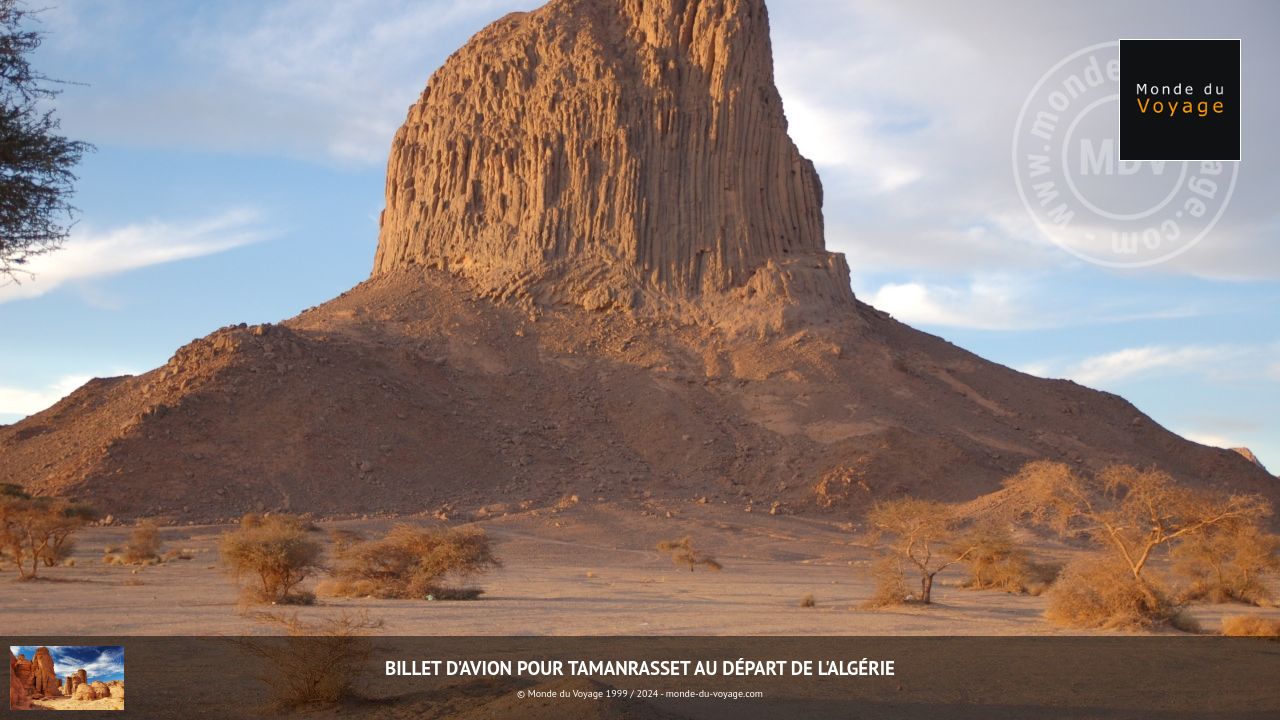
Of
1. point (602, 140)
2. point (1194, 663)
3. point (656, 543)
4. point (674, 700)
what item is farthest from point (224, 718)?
point (602, 140)

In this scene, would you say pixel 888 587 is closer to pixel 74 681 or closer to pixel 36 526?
pixel 74 681

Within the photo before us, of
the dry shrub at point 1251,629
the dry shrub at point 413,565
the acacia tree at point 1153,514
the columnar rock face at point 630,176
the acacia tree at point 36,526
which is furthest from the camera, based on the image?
the columnar rock face at point 630,176

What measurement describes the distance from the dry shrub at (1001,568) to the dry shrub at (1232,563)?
3.36m

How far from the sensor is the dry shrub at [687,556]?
120 feet

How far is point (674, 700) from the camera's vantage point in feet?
43.2

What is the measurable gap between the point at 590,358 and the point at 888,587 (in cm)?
3704

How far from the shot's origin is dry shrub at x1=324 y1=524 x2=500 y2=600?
982 inches

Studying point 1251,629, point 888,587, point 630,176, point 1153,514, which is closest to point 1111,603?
point 1251,629

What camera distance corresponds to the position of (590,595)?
87.7ft

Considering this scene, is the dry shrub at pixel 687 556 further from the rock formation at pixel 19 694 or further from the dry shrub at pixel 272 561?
the rock formation at pixel 19 694

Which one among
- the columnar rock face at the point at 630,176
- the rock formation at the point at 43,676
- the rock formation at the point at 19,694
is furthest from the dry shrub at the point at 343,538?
the columnar rock face at the point at 630,176

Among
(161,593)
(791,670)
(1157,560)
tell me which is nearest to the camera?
(791,670)

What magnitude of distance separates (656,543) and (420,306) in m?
25.4

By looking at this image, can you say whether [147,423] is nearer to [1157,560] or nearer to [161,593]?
[161,593]
